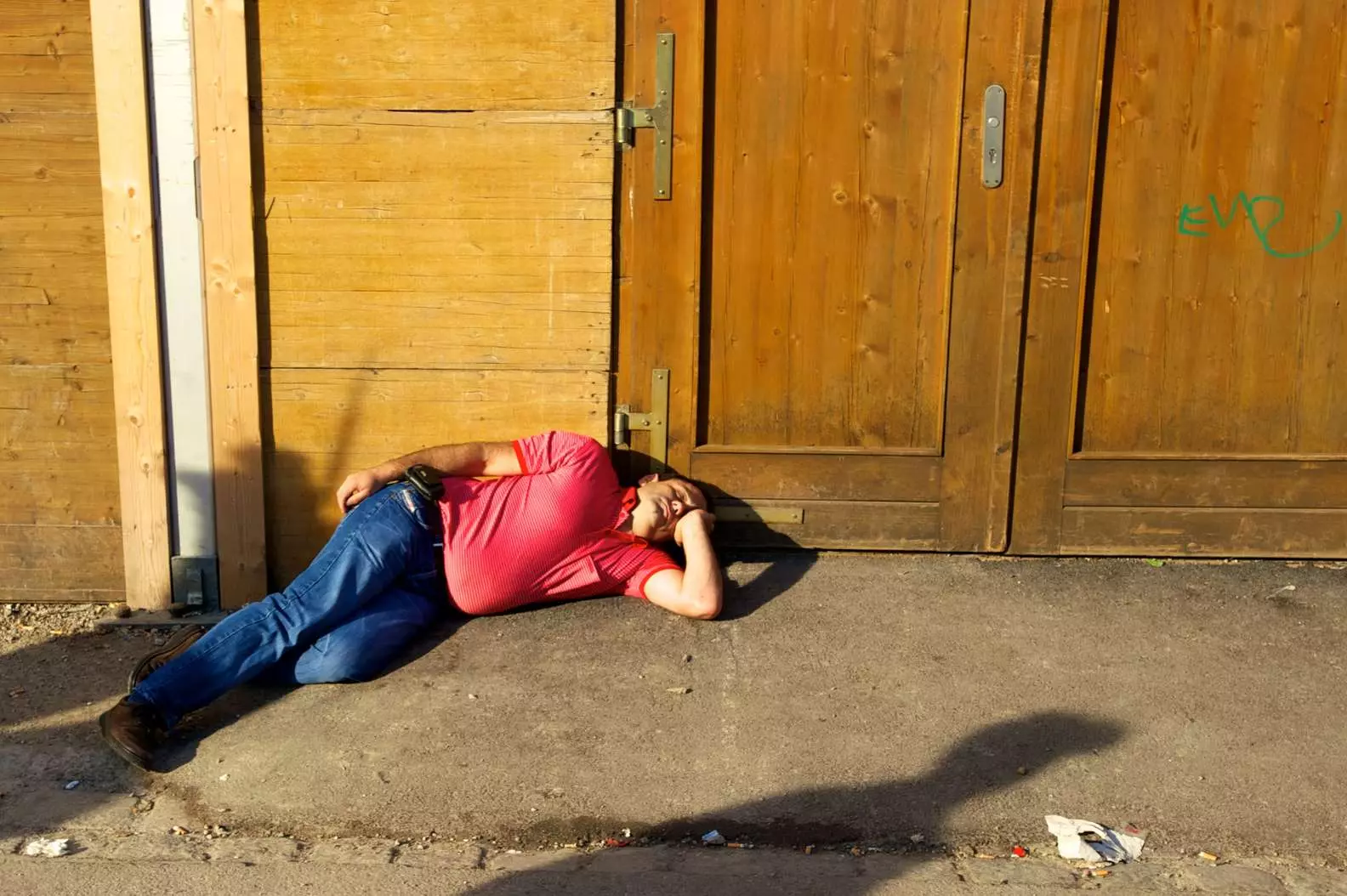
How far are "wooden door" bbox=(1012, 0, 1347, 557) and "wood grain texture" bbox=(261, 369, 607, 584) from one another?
170cm

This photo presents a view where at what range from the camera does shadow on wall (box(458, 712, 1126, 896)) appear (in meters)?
3.20

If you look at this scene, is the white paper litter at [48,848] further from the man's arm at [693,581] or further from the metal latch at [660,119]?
the metal latch at [660,119]

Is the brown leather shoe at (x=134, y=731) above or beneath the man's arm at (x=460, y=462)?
beneath

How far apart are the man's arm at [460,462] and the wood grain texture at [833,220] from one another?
78cm

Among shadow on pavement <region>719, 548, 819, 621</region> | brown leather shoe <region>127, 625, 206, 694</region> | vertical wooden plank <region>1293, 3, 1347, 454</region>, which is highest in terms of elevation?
vertical wooden plank <region>1293, 3, 1347, 454</region>

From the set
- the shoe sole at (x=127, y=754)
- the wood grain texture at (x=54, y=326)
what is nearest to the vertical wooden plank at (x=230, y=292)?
the wood grain texture at (x=54, y=326)

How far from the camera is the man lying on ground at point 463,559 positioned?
4.08m

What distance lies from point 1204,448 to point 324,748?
329 centimetres

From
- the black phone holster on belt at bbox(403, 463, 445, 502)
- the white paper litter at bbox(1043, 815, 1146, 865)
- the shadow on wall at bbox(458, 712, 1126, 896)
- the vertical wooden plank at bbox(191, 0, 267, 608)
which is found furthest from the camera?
the vertical wooden plank at bbox(191, 0, 267, 608)

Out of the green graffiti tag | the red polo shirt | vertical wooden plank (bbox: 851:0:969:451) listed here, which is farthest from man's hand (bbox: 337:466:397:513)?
the green graffiti tag

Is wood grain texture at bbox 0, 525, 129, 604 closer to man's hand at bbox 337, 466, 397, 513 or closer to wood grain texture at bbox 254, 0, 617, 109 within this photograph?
man's hand at bbox 337, 466, 397, 513

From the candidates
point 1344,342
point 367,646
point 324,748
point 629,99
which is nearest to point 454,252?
point 629,99

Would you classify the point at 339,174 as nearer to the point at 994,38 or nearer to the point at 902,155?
the point at 902,155

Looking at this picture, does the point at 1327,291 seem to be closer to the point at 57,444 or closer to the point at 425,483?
the point at 425,483
